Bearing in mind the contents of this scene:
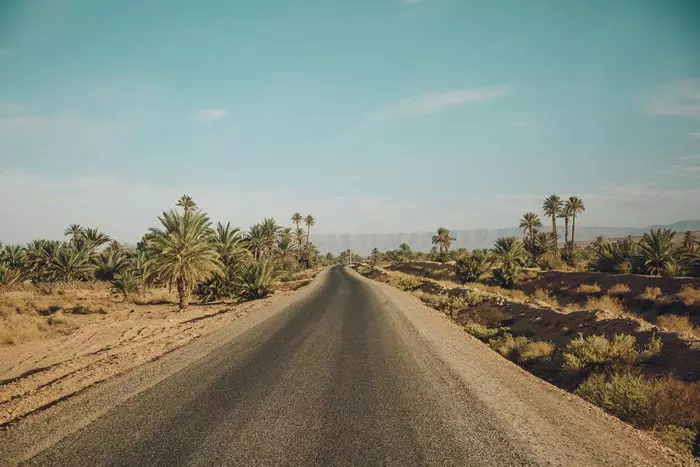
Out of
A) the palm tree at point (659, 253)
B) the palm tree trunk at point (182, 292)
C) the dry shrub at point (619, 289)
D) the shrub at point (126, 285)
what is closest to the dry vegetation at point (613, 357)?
the dry shrub at point (619, 289)

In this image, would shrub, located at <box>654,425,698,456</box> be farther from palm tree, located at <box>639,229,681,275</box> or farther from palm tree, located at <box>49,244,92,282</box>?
palm tree, located at <box>49,244,92,282</box>

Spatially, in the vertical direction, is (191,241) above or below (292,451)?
above

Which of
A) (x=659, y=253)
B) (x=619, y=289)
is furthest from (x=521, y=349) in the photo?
(x=659, y=253)

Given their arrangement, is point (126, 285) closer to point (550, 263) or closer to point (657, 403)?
point (657, 403)

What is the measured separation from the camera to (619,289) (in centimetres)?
1998

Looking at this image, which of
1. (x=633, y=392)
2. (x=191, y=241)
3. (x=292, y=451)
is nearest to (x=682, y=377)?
(x=633, y=392)

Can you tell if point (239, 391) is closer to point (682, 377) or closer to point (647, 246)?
point (682, 377)

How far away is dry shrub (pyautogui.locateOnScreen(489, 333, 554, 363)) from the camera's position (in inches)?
356

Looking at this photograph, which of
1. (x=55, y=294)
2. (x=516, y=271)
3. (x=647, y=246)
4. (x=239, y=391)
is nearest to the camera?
(x=239, y=391)

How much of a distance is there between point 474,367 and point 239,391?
4723 mm

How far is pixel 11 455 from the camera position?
3.69m

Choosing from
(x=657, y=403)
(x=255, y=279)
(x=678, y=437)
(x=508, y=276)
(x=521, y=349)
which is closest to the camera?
(x=678, y=437)

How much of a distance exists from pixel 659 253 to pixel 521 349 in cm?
2147

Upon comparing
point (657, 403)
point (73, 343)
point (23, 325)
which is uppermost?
point (657, 403)
